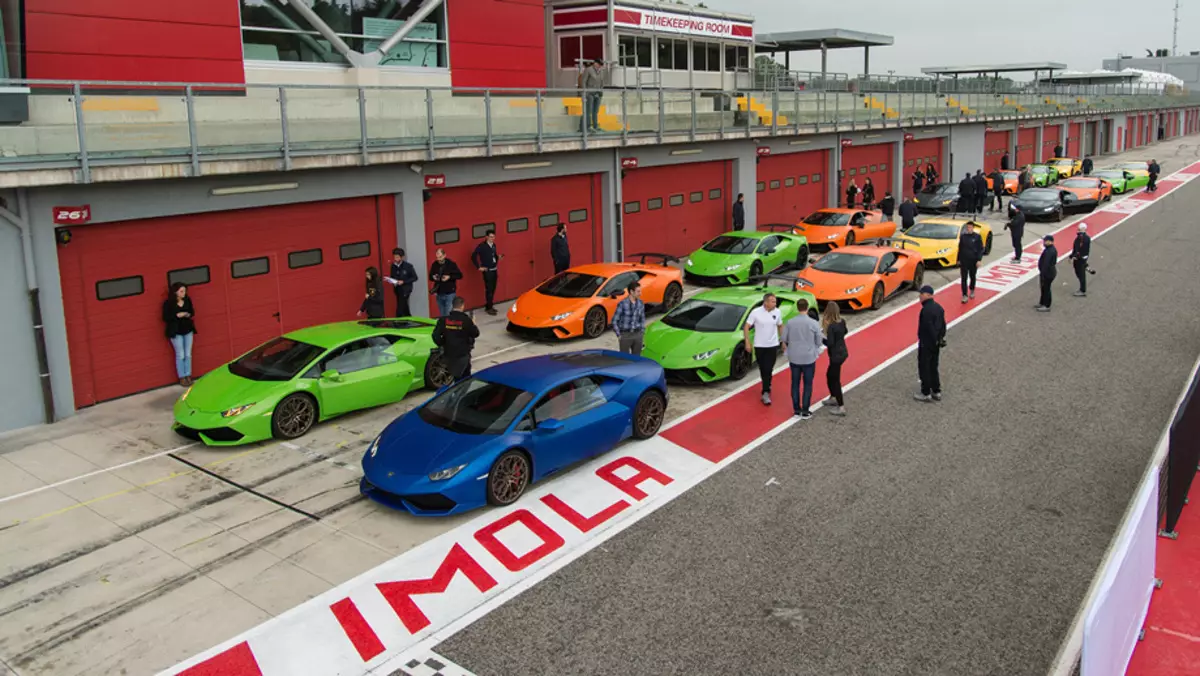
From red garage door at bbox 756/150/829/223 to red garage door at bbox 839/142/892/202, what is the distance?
1.59 m

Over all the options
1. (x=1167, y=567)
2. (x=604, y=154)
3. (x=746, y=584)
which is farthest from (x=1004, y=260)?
(x=746, y=584)

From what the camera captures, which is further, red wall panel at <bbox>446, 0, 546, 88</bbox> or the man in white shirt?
red wall panel at <bbox>446, 0, 546, 88</bbox>

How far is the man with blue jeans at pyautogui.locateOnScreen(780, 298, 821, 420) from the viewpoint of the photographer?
12.5 metres

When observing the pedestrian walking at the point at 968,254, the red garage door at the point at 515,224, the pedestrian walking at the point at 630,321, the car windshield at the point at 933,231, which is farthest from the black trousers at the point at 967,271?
the pedestrian walking at the point at 630,321

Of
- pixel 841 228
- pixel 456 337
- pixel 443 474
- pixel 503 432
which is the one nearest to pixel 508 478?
pixel 503 432

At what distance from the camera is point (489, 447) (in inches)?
385

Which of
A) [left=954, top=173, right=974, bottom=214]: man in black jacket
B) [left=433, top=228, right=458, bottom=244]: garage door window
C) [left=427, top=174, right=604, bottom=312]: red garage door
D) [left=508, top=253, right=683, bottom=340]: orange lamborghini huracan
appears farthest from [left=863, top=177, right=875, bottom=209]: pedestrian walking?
[left=433, top=228, right=458, bottom=244]: garage door window

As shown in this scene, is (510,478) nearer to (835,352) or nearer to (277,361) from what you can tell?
(277,361)

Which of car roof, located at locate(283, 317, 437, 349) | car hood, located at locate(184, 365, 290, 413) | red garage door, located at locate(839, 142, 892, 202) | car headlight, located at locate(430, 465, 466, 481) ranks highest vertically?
red garage door, located at locate(839, 142, 892, 202)

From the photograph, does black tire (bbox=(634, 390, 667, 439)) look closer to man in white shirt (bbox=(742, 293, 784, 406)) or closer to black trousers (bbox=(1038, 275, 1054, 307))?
man in white shirt (bbox=(742, 293, 784, 406))

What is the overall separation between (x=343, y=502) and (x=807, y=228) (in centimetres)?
1923

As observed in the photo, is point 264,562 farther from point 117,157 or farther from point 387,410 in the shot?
point 117,157

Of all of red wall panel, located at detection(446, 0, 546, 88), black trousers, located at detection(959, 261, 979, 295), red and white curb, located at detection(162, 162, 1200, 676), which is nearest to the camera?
red and white curb, located at detection(162, 162, 1200, 676)

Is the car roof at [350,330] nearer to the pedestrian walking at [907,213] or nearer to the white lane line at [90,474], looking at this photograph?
the white lane line at [90,474]
